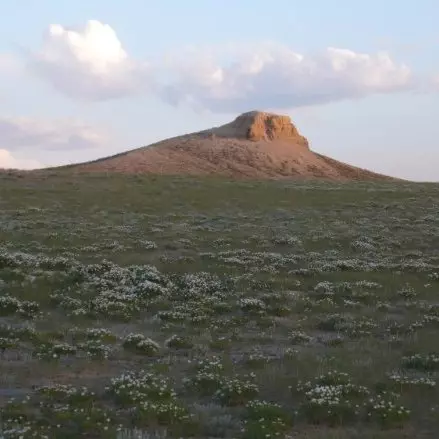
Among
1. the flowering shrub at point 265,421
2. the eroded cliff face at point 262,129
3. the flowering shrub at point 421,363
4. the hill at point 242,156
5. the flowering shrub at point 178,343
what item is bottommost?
the flowering shrub at point 421,363

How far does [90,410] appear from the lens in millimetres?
9945

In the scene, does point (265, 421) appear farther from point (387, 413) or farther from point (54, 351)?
point (54, 351)

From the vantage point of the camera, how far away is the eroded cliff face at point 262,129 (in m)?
116

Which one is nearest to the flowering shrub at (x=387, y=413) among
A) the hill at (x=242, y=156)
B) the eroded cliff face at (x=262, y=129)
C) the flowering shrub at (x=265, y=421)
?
the flowering shrub at (x=265, y=421)

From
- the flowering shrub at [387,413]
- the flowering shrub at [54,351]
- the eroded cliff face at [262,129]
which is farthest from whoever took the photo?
the eroded cliff face at [262,129]

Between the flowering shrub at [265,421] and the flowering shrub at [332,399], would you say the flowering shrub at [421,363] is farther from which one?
the flowering shrub at [265,421]

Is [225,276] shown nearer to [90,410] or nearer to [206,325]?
[206,325]

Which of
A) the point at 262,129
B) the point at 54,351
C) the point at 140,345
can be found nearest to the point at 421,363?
the point at 140,345

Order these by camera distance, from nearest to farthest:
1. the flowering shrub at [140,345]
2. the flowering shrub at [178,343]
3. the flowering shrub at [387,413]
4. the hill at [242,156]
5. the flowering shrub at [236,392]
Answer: the flowering shrub at [387,413], the flowering shrub at [236,392], the flowering shrub at [140,345], the flowering shrub at [178,343], the hill at [242,156]

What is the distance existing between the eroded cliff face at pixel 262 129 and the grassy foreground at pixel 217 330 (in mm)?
79116

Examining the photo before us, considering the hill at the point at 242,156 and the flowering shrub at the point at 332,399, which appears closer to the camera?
the flowering shrub at the point at 332,399

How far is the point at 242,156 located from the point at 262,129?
1666 cm

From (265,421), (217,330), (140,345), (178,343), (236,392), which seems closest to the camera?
(265,421)

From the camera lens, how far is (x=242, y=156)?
341 ft
